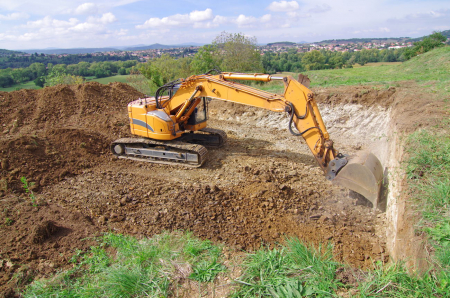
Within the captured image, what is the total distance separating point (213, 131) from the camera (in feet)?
30.1

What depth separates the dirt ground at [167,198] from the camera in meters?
4.63

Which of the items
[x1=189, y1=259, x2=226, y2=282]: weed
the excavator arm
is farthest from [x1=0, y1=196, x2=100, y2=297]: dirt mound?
the excavator arm

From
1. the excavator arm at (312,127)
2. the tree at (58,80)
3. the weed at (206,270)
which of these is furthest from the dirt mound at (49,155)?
the tree at (58,80)

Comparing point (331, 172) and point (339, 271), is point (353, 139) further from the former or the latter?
point (339, 271)

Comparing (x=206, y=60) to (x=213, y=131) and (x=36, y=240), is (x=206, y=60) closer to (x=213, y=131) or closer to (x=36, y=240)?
(x=213, y=131)

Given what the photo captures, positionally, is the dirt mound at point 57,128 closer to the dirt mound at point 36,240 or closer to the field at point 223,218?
the field at point 223,218

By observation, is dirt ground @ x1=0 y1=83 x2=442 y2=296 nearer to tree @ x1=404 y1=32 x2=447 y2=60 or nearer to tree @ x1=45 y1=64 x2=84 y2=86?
tree @ x1=45 y1=64 x2=84 y2=86

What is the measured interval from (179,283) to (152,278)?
0.36m

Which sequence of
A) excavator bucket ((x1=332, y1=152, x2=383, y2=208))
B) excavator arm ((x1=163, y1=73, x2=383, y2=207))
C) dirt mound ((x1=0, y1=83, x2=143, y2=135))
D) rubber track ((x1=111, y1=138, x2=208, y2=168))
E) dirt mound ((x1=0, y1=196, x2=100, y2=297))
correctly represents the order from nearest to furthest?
dirt mound ((x1=0, y1=196, x2=100, y2=297)) < excavator bucket ((x1=332, y1=152, x2=383, y2=208)) < excavator arm ((x1=163, y1=73, x2=383, y2=207)) < rubber track ((x1=111, y1=138, x2=208, y2=168)) < dirt mound ((x1=0, y1=83, x2=143, y2=135))

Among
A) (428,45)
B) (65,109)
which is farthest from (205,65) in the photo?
(428,45)

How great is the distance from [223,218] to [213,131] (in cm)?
424

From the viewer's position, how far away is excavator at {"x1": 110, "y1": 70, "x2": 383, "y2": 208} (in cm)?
549

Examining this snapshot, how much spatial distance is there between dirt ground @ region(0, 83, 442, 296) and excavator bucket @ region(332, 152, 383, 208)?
0.48 metres

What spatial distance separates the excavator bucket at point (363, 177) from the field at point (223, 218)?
0.33m
